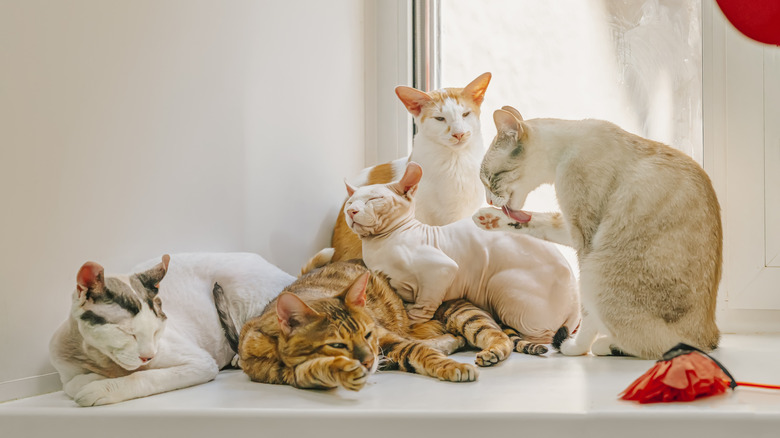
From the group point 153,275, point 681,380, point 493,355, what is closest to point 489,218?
point 493,355

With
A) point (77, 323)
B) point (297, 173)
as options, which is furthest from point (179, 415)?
point (297, 173)

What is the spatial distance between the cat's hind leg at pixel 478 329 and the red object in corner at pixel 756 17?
2.23 feet

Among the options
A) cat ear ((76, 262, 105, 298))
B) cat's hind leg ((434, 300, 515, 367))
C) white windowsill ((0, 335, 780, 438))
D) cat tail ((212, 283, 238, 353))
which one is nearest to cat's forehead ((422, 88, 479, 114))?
cat's hind leg ((434, 300, 515, 367))

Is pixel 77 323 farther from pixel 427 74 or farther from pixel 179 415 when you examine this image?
pixel 427 74

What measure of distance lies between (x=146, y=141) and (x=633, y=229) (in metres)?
0.84

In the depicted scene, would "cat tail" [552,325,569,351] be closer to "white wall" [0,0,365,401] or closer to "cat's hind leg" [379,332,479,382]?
"cat's hind leg" [379,332,479,382]

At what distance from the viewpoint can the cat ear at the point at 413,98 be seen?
1573 millimetres

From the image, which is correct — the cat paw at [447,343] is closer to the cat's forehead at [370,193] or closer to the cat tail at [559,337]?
the cat tail at [559,337]

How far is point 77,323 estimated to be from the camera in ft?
2.89

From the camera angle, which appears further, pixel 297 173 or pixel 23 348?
pixel 297 173

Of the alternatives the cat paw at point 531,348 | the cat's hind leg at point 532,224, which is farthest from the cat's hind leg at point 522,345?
the cat's hind leg at point 532,224

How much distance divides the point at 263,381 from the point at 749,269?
129 centimetres

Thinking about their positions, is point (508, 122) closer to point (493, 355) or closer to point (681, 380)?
point (493, 355)

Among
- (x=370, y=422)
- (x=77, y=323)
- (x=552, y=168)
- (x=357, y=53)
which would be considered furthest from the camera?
(x=357, y=53)
